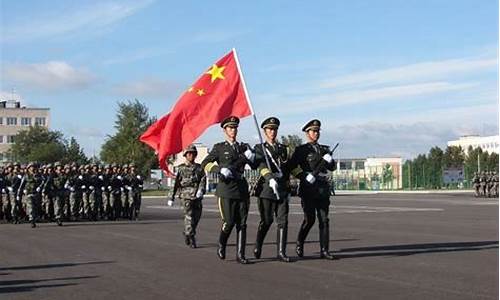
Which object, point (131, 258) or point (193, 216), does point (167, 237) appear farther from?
point (131, 258)

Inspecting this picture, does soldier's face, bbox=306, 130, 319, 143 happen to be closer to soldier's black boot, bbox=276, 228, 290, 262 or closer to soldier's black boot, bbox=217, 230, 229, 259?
soldier's black boot, bbox=276, 228, 290, 262

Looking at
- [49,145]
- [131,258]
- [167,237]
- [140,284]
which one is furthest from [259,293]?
[49,145]

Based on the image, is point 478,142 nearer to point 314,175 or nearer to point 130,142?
point 130,142

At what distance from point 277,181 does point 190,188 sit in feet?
11.9

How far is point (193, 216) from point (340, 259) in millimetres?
3524

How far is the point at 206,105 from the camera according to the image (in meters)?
12.5

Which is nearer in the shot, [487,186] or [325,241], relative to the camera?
[325,241]

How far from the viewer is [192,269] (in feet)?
34.4

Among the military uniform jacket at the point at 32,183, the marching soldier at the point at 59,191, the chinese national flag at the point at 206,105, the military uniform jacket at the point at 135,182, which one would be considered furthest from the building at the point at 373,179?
the chinese national flag at the point at 206,105

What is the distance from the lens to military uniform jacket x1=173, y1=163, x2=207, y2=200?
1405 centimetres

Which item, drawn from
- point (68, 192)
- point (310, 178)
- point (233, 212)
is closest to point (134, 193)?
point (68, 192)

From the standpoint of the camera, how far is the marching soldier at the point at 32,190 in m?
21.5

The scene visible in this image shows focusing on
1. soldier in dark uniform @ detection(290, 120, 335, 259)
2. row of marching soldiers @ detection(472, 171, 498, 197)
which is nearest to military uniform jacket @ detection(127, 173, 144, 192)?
soldier in dark uniform @ detection(290, 120, 335, 259)

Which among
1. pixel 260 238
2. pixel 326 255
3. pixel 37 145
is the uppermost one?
pixel 37 145
